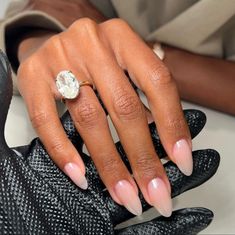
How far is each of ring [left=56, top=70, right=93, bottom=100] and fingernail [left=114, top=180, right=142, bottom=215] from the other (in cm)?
10

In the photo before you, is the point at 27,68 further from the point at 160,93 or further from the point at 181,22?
the point at 181,22

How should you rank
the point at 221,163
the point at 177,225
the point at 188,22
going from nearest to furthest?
the point at 177,225, the point at 221,163, the point at 188,22

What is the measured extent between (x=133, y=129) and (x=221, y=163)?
6.1 inches

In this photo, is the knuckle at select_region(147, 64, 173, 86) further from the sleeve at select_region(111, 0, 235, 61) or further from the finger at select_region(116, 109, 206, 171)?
the sleeve at select_region(111, 0, 235, 61)

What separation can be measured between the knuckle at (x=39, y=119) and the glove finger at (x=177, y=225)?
13cm

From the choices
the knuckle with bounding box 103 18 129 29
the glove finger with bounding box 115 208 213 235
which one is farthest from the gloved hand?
the knuckle with bounding box 103 18 129 29

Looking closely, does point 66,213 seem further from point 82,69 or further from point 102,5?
point 102,5

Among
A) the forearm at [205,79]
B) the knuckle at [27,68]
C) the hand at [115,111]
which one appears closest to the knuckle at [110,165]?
the hand at [115,111]

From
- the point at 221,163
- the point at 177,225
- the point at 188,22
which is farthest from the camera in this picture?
the point at 188,22

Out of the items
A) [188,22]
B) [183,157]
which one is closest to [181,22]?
[188,22]

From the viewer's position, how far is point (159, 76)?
491 millimetres

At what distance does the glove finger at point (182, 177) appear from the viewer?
474 millimetres

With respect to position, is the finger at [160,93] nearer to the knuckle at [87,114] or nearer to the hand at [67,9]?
the knuckle at [87,114]

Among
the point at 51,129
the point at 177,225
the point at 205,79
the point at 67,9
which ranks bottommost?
the point at 177,225
